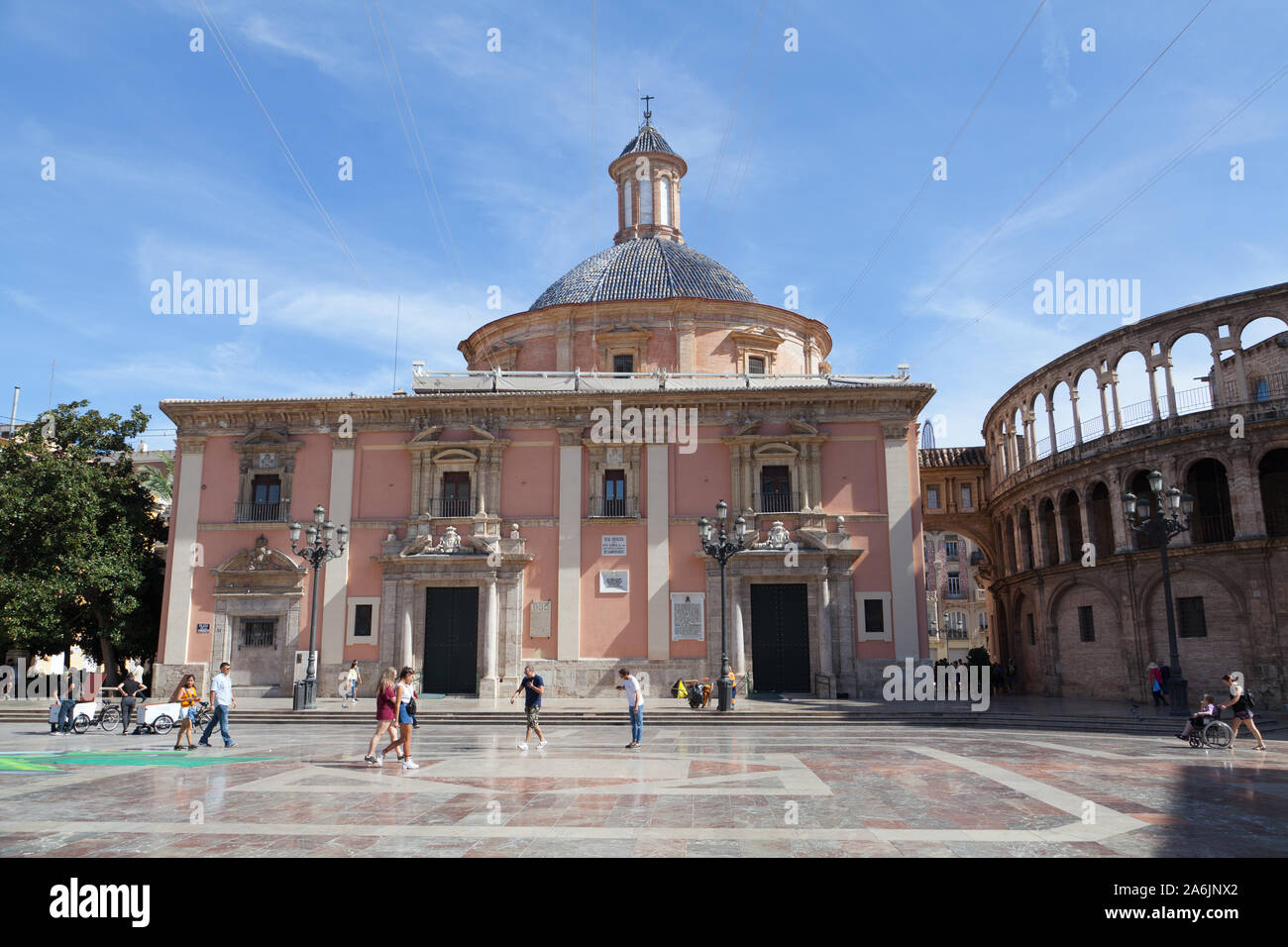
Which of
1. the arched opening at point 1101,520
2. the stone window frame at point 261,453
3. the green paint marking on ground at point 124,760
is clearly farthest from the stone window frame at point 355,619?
the arched opening at point 1101,520

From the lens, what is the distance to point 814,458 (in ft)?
84.1

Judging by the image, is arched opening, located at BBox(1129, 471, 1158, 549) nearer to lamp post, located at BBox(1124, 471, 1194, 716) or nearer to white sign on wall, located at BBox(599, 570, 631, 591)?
lamp post, located at BBox(1124, 471, 1194, 716)

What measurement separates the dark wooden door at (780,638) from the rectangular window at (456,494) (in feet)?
29.1

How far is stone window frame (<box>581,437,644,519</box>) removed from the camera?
25859 millimetres

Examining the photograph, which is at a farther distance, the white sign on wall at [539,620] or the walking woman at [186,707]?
the white sign on wall at [539,620]

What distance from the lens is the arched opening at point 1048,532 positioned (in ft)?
105

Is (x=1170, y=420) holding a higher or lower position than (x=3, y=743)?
higher

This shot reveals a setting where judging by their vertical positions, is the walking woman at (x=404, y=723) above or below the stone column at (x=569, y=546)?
below

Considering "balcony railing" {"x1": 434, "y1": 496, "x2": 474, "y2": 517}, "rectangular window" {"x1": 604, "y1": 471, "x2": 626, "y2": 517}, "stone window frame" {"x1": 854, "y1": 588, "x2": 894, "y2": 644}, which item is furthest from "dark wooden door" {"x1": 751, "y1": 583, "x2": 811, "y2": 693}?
"balcony railing" {"x1": 434, "y1": 496, "x2": 474, "y2": 517}

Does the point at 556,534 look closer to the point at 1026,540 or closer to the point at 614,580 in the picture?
the point at 614,580

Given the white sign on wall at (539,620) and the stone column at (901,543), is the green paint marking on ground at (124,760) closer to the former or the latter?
the white sign on wall at (539,620)
